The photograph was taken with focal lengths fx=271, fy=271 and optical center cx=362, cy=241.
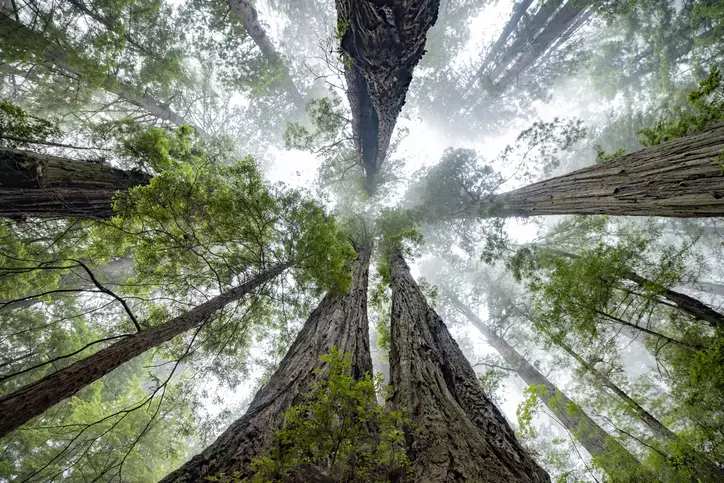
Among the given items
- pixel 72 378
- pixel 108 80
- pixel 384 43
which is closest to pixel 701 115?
pixel 384 43

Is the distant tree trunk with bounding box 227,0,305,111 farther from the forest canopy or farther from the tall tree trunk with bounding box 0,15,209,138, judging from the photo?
the tall tree trunk with bounding box 0,15,209,138

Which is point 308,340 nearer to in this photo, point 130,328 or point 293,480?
point 293,480

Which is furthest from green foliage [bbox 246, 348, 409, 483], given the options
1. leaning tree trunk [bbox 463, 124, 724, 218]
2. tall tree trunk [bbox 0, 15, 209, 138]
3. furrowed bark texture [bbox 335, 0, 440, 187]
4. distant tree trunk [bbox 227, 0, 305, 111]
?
distant tree trunk [bbox 227, 0, 305, 111]

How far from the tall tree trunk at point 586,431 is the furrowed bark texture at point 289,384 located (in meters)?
2.45

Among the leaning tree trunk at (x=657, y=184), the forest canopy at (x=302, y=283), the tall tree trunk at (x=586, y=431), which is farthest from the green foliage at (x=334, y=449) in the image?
the leaning tree trunk at (x=657, y=184)

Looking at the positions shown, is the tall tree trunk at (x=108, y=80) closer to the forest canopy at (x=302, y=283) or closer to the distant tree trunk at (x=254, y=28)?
the forest canopy at (x=302, y=283)

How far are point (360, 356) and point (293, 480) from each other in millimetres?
2070

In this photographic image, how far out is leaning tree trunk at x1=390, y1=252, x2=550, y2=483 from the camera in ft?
6.20

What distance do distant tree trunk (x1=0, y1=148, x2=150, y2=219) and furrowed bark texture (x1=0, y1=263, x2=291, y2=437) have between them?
2.45 meters

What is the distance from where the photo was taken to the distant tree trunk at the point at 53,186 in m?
3.71

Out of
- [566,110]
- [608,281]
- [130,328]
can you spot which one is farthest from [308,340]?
[566,110]

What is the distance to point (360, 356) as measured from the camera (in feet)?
12.9

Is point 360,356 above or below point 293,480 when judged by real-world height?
below

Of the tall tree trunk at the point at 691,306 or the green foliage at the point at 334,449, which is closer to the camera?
the green foliage at the point at 334,449
